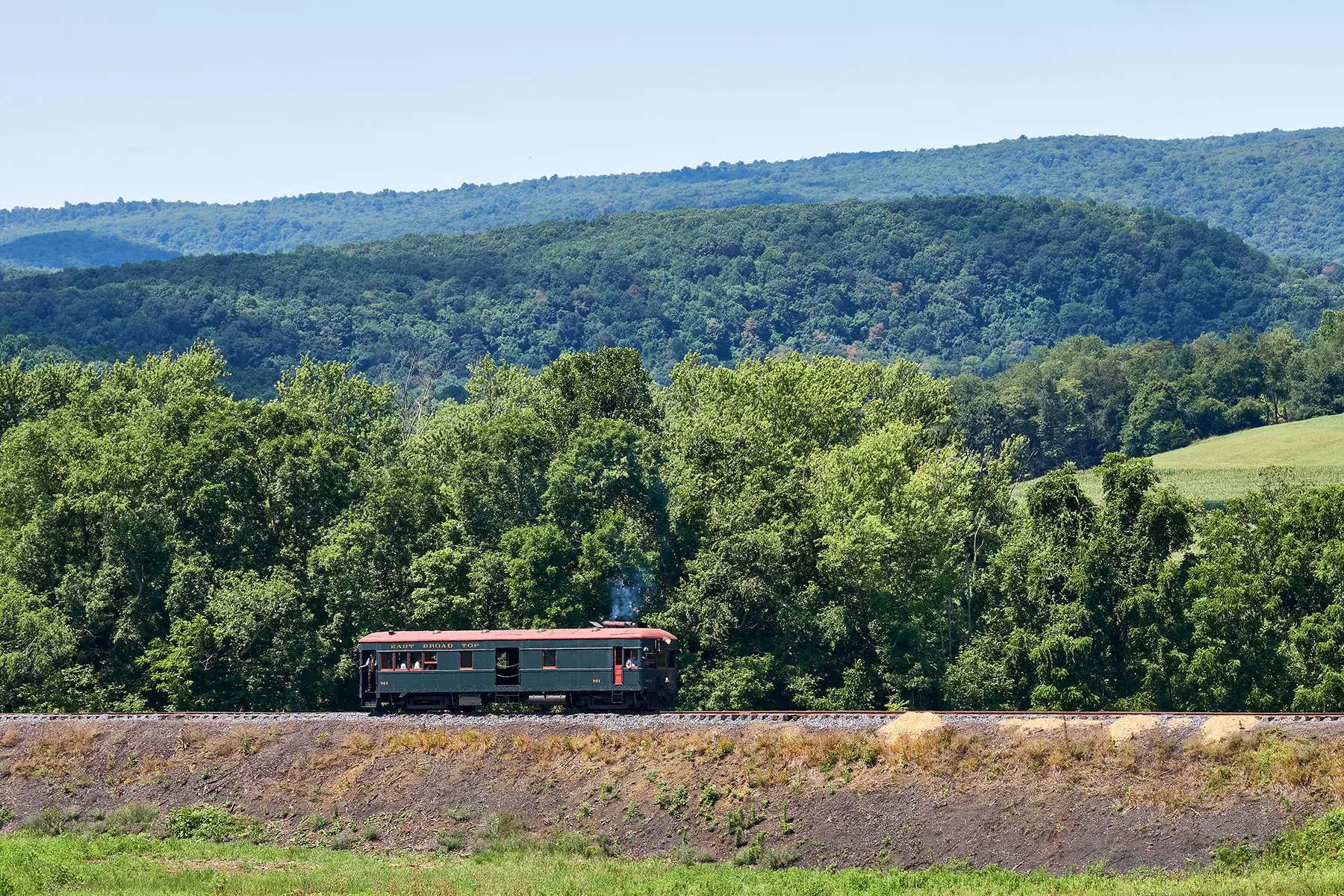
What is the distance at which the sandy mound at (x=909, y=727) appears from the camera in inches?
2079

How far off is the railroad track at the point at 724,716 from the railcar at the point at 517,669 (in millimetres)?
1002

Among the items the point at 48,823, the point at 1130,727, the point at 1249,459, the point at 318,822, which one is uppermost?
the point at 1130,727

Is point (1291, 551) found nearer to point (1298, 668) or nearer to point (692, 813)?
point (1298, 668)

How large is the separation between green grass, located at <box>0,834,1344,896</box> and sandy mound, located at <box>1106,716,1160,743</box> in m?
6.26

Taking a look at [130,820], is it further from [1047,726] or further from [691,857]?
[1047,726]

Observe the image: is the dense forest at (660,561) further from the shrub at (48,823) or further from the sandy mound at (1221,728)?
the shrub at (48,823)

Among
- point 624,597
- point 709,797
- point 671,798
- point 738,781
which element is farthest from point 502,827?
point 624,597

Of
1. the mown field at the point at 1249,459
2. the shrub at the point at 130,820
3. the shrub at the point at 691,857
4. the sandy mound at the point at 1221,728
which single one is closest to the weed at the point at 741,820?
the shrub at the point at 691,857

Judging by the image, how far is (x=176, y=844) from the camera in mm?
51875

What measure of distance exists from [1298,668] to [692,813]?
91.8 feet

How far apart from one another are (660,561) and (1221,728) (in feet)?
104

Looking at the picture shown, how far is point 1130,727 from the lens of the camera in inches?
2009

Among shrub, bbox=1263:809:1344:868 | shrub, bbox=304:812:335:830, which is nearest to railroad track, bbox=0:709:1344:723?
shrub, bbox=1263:809:1344:868

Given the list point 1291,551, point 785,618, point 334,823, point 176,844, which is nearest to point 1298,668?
point 1291,551
